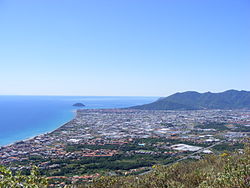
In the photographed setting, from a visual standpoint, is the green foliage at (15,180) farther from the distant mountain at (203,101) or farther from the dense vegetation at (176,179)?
the distant mountain at (203,101)

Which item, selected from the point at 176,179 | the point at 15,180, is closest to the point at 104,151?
the point at 176,179

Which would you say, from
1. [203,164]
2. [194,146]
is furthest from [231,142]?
[203,164]

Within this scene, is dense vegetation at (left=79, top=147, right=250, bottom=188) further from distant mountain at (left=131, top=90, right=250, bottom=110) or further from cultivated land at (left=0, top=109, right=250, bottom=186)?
distant mountain at (left=131, top=90, right=250, bottom=110)

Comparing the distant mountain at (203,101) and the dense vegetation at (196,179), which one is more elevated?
the distant mountain at (203,101)

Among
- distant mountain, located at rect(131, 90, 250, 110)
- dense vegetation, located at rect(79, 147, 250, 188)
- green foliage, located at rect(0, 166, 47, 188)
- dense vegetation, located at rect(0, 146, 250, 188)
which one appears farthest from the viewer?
distant mountain, located at rect(131, 90, 250, 110)

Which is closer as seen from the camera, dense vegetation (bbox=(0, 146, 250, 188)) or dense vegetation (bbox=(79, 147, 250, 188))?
dense vegetation (bbox=(0, 146, 250, 188))

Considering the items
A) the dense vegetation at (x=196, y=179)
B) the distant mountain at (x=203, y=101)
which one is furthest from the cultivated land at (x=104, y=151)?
the distant mountain at (x=203, y=101)

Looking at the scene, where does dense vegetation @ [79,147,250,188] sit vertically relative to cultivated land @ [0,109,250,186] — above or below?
above

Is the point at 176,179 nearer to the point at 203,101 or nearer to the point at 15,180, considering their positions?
the point at 15,180

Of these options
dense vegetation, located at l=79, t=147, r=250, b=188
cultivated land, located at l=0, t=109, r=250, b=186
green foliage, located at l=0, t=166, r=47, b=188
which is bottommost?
cultivated land, located at l=0, t=109, r=250, b=186

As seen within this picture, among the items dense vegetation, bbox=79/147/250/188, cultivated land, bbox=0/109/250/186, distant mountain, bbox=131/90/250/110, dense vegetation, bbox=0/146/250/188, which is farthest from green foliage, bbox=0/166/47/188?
distant mountain, bbox=131/90/250/110
